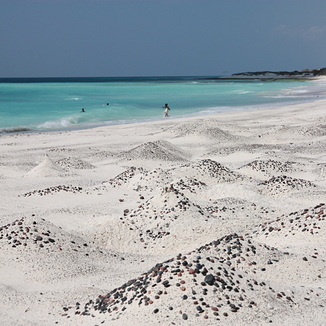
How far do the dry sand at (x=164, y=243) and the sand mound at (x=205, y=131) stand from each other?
3719 mm

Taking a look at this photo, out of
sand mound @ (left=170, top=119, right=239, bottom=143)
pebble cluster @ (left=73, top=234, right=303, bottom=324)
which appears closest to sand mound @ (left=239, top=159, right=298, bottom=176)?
sand mound @ (left=170, top=119, right=239, bottom=143)

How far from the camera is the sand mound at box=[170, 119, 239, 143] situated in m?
18.0

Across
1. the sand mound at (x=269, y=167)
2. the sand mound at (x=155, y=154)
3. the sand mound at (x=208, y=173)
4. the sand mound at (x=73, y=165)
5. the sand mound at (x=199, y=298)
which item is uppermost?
the sand mound at (x=199, y=298)

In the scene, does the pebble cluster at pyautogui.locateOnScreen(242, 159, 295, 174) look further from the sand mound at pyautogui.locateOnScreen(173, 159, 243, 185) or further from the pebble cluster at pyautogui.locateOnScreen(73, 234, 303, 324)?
the pebble cluster at pyautogui.locateOnScreen(73, 234, 303, 324)

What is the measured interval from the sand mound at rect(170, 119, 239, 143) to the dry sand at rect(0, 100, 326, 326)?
3719mm

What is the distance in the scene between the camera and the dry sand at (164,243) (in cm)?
417

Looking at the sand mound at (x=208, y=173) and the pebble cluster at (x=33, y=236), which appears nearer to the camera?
the pebble cluster at (x=33, y=236)

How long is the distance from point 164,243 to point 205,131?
39.0 ft

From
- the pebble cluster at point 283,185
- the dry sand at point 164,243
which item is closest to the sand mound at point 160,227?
the dry sand at point 164,243

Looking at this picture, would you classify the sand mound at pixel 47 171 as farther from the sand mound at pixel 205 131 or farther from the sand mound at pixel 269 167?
the sand mound at pixel 205 131

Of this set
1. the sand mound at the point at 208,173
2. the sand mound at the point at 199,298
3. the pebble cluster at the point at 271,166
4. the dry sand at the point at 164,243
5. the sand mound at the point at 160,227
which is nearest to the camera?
the sand mound at the point at 199,298

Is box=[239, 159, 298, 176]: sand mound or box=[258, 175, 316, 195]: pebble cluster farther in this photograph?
box=[239, 159, 298, 176]: sand mound

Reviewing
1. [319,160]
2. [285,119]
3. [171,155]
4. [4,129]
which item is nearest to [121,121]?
[4,129]

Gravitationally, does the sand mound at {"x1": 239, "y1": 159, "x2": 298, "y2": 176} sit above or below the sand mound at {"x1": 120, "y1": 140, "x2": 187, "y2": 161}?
above
